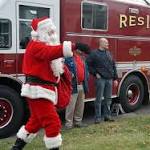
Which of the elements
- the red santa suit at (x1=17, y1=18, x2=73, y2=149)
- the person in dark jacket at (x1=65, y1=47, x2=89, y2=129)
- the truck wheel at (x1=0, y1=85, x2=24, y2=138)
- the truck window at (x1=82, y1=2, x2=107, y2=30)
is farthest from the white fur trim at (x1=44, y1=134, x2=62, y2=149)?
the truck window at (x1=82, y1=2, x2=107, y2=30)

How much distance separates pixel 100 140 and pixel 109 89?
2.59m

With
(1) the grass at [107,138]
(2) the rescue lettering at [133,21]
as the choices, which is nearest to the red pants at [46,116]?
(1) the grass at [107,138]

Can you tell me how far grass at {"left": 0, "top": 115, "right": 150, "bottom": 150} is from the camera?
6.91 metres

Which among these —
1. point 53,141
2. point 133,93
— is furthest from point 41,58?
point 133,93

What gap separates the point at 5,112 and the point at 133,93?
4.11 meters

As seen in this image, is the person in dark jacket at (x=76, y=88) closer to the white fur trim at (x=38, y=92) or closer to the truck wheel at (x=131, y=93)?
the truck wheel at (x=131, y=93)

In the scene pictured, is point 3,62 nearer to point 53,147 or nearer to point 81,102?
point 81,102

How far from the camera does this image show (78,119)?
916 cm

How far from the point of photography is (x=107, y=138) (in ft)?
24.6

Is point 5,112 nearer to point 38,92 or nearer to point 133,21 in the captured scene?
point 38,92

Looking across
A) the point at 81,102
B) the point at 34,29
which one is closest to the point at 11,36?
the point at 81,102

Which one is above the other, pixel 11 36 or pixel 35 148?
pixel 11 36

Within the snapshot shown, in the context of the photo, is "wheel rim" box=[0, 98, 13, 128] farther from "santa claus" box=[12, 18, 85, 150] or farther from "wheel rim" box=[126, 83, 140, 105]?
"wheel rim" box=[126, 83, 140, 105]

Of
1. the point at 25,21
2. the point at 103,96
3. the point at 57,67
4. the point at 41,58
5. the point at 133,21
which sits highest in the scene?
the point at 133,21
